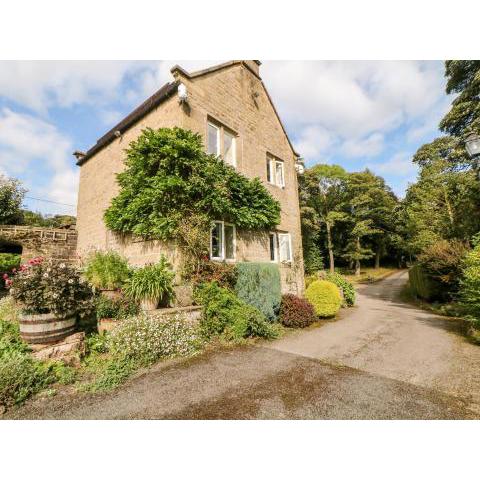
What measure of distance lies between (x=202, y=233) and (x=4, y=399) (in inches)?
210

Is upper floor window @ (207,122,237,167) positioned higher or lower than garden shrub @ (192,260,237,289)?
higher

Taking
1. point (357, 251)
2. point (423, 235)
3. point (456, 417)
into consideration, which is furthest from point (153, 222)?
point (357, 251)

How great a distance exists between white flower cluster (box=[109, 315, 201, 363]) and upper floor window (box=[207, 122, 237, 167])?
6378 mm

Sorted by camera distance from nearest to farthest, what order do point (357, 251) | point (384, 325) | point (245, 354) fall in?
point (245, 354) < point (384, 325) < point (357, 251)

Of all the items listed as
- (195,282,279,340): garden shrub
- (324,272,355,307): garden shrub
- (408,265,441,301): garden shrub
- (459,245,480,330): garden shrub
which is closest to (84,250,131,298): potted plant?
(195,282,279,340): garden shrub

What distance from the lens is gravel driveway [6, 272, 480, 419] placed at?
10.8ft

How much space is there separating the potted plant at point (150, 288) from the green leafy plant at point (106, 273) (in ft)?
1.88

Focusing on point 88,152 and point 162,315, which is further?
point 88,152

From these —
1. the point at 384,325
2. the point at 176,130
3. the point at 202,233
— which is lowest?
the point at 384,325

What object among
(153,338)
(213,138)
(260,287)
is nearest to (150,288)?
(153,338)

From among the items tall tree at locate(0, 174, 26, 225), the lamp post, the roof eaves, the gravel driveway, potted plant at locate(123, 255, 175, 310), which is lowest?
the gravel driveway

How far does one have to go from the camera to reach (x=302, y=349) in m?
6.28

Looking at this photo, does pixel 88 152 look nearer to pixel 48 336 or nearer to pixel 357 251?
pixel 48 336

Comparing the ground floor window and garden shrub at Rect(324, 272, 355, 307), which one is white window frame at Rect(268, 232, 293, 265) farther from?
garden shrub at Rect(324, 272, 355, 307)
